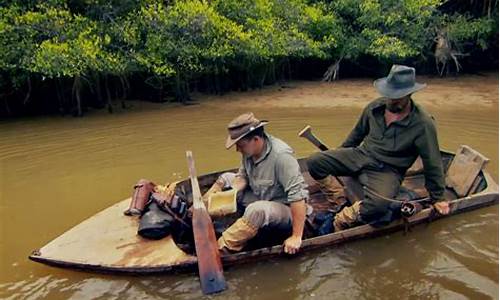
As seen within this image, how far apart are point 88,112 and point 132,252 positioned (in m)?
8.54

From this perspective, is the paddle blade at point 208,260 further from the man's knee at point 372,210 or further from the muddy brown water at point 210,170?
the man's knee at point 372,210

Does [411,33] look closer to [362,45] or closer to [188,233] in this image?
[362,45]

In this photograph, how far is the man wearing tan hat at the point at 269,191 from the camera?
4.50 metres

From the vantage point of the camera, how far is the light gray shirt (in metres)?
4.56

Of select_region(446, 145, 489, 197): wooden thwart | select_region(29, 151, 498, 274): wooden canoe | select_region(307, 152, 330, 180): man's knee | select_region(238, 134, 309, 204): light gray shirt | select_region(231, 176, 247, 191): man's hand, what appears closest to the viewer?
select_region(29, 151, 498, 274): wooden canoe

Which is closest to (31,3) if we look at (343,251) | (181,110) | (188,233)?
(181,110)

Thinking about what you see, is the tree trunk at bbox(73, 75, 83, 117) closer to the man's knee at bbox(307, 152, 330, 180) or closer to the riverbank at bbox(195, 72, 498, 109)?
the riverbank at bbox(195, 72, 498, 109)

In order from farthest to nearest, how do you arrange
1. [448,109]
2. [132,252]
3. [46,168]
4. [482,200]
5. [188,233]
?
[448,109] < [46,168] < [482,200] < [188,233] < [132,252]

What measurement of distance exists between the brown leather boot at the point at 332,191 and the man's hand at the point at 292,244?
139 centimetres

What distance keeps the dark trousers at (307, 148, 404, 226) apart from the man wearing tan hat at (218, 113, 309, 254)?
2.62 feet

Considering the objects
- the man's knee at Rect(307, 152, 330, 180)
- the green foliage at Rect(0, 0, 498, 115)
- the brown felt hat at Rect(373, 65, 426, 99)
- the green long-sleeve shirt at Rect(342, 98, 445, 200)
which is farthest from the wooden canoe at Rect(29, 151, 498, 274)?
the green foliage at Rect(0, 0, 498, 115)

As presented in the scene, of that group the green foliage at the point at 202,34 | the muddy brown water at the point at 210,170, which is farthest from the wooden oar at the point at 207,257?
the green foliage at the point at 202,34

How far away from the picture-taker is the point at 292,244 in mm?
4500

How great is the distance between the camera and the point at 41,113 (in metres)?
12.6
